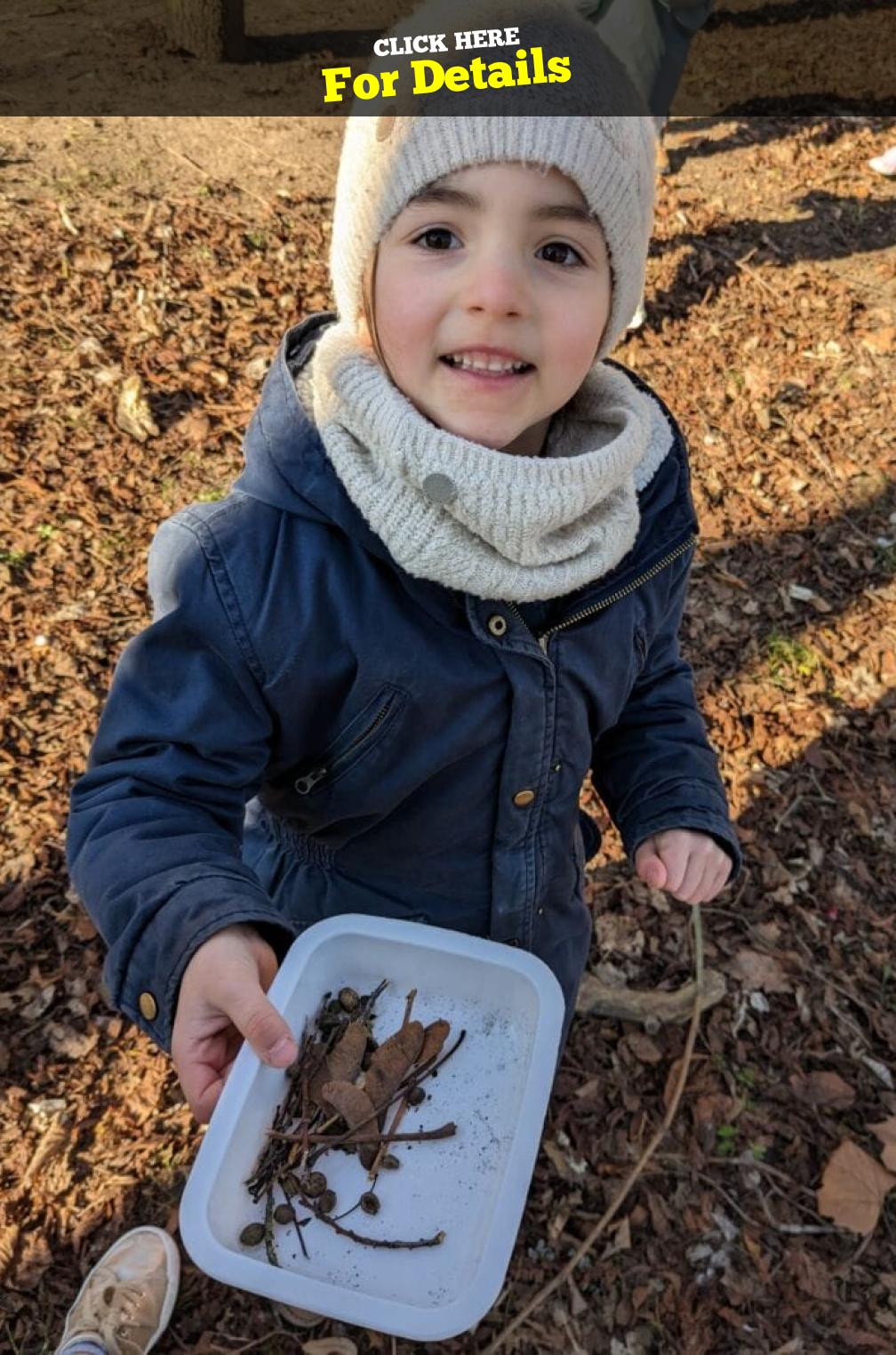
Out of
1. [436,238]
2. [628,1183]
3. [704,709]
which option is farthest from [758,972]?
[436,238]

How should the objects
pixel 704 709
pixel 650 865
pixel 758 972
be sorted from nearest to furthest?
pixel 650 865 < pixel 758 972 < pixel 704 709

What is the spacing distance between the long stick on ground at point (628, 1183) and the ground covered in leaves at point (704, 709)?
0.09ft

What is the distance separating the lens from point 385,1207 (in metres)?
1.68

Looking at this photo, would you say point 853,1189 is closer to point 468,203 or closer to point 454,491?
point 454,491

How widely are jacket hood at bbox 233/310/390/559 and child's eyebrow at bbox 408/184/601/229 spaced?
36 centimetres

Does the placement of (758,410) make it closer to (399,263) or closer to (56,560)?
(56,560)

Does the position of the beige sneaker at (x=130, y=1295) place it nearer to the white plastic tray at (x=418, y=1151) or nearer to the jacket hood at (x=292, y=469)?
the white plastic tray at (x=418, y=1151)

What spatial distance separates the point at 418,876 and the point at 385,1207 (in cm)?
58

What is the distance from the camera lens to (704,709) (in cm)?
400

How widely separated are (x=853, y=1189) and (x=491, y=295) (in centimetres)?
260

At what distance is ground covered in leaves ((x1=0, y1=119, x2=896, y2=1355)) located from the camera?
2.73 m

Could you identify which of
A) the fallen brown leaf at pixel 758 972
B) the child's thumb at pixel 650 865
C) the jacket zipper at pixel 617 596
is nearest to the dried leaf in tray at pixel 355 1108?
the child's thumb at pixel 650 865

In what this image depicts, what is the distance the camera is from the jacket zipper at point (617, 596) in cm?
186

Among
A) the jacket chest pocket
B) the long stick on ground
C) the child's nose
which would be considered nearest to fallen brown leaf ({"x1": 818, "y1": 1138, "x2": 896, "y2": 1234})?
the long stick on ground
